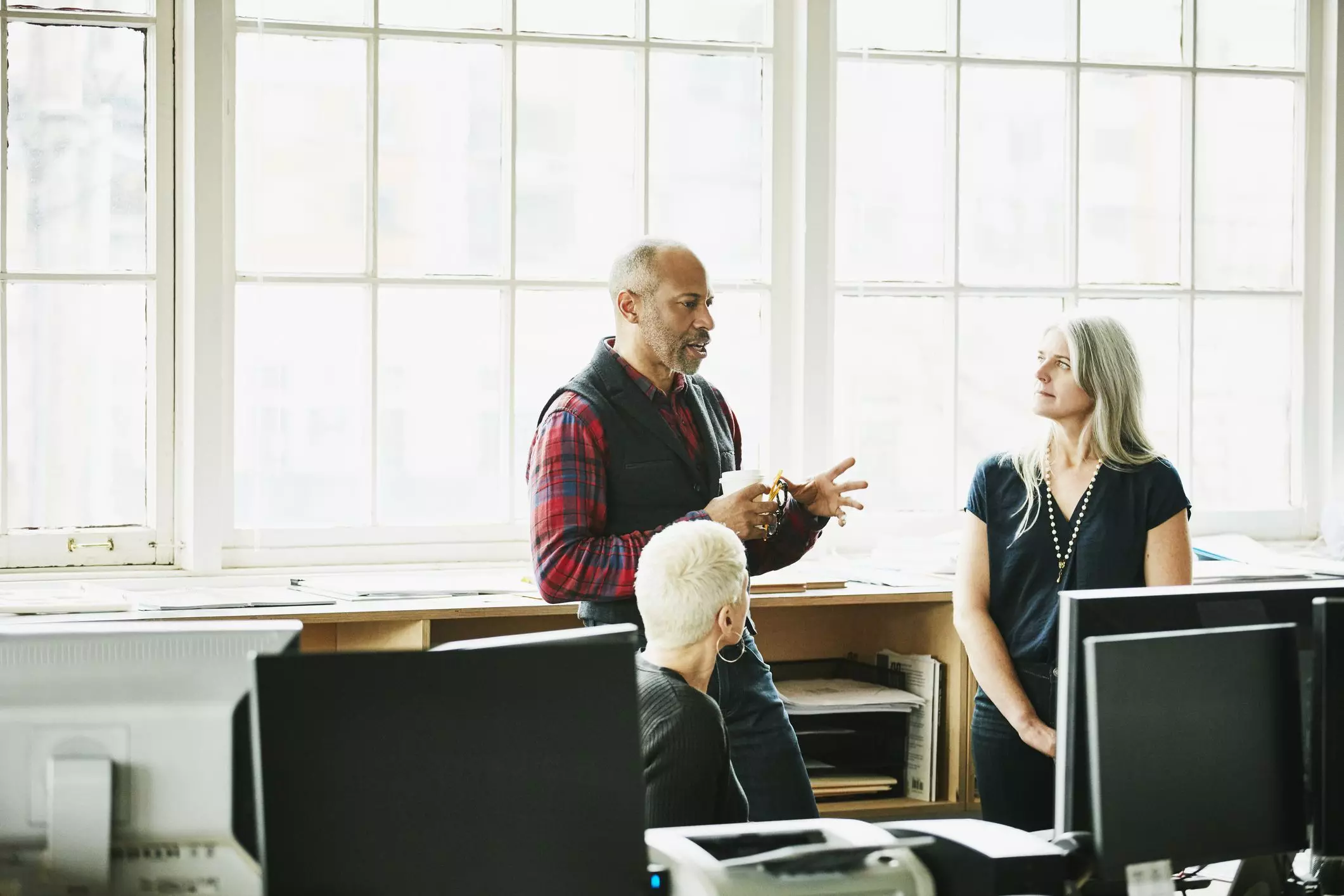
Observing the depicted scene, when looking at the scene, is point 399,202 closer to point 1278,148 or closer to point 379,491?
point 379,491

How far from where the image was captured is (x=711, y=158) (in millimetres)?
3867

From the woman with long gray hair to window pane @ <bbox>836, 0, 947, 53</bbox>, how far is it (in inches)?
63.3

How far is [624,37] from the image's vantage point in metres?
3.80

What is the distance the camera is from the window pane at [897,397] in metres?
3.97

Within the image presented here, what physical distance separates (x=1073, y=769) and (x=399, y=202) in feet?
8.36

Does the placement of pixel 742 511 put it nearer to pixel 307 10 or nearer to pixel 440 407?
pixel 440 407

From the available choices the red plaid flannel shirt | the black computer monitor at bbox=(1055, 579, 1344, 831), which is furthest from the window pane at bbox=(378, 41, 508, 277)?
the black computer monitor at bbox=(1055, 579, 1344, 831)

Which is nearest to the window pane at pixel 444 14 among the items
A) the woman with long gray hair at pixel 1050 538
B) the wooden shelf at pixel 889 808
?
the woman with long gray hair at pixel 1050 538

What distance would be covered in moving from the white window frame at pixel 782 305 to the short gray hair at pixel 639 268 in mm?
1029

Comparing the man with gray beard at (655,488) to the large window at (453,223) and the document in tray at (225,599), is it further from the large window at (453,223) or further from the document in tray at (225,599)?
the large window at (453,223)

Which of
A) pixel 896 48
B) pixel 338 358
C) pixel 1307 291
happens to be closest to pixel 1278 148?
pixel 1307 291

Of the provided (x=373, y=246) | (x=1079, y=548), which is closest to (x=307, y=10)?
(x=373, y=246)

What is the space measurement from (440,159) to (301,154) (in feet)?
1.15

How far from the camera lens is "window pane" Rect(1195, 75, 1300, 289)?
4238 mm
